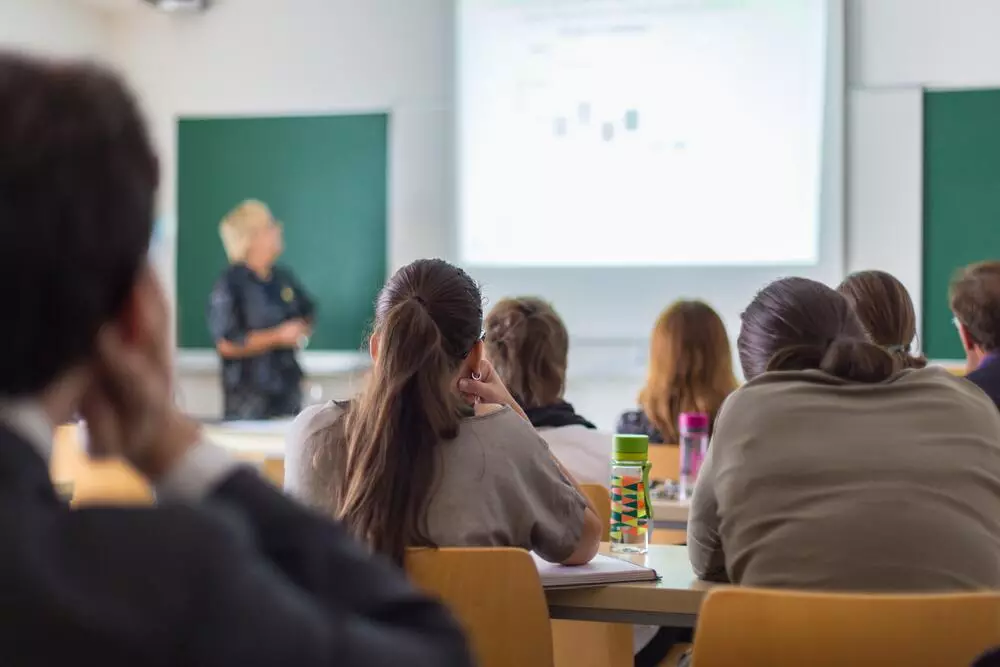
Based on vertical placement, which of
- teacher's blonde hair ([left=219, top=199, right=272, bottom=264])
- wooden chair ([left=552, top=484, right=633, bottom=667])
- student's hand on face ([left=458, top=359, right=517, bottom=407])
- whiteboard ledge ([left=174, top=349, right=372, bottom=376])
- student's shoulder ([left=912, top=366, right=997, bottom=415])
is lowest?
wooden chair ([left=552, top=484, right=633, bottom=667])

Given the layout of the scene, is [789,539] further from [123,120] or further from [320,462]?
[123,120]

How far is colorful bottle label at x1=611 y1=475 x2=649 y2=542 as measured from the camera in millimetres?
2352

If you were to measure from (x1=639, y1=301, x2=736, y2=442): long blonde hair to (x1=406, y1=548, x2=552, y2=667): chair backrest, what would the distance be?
71.3 inches

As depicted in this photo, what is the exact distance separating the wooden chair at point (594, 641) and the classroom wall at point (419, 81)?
3091mm

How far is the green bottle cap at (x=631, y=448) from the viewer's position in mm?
2379

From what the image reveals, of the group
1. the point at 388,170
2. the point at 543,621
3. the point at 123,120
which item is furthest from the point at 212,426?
the point at 123,120

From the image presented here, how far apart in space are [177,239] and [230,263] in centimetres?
44

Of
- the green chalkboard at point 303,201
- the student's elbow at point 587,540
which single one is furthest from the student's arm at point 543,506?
the green chalkboard at point 303,201

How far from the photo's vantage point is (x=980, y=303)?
3.33 metres

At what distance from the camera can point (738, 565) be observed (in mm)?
1822

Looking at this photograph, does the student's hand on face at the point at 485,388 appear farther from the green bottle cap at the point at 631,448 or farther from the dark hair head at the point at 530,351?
the dark hair head at the point at 530,351

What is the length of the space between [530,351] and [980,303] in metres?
1.41

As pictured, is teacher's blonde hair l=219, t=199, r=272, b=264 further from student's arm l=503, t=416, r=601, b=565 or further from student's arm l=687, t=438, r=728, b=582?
student's arm l=687, t=438, r=728, b=582

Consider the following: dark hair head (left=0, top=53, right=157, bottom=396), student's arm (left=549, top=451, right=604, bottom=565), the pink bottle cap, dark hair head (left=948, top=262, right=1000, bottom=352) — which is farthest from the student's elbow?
dark hair head (left=948, top=262, right=1000, bottom=352)
